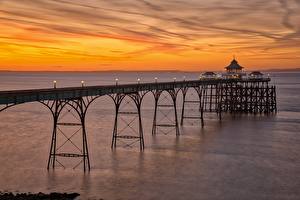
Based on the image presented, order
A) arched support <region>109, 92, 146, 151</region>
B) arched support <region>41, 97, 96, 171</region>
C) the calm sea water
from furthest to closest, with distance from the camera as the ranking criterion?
1. arched support <region>109, 92, 146, 151</region>
2. arched support <region>41, 97, 96, 171</region>
3. the calm sea water

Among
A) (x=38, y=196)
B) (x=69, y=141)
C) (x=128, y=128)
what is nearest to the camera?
(x=38, y=196)

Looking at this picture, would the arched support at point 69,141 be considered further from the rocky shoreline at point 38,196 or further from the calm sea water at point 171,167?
the rocky shoreline at point 38,196

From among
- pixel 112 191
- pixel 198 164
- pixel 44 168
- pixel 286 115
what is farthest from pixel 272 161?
pixel 286 115

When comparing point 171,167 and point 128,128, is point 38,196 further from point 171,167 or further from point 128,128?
point 128,128

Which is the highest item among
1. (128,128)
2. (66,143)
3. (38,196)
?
(128,128)

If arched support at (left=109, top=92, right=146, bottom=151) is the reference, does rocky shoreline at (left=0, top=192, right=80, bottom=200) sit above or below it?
below

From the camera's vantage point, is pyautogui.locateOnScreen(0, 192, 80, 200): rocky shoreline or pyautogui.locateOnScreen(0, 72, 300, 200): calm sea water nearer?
pyautogui.locateOnScreen(0, 192, 80, 200): rocky shoreline

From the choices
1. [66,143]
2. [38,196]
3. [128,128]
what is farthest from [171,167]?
[128,128]

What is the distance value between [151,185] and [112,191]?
2884 mm

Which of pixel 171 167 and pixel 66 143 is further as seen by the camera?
pixel 66 143

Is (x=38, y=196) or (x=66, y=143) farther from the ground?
(x=66, y=143)

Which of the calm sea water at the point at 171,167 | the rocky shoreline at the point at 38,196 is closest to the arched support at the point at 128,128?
the calm sea water at the point at 171,167

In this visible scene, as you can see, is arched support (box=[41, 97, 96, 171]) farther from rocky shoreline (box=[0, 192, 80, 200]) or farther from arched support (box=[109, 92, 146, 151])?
rocky shoreline (box=[0, 192, 80, 200])

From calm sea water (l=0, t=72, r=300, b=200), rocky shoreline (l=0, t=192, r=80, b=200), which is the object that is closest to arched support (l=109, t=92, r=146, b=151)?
calm sea water (l=0, t=72, r=300, b=200)
